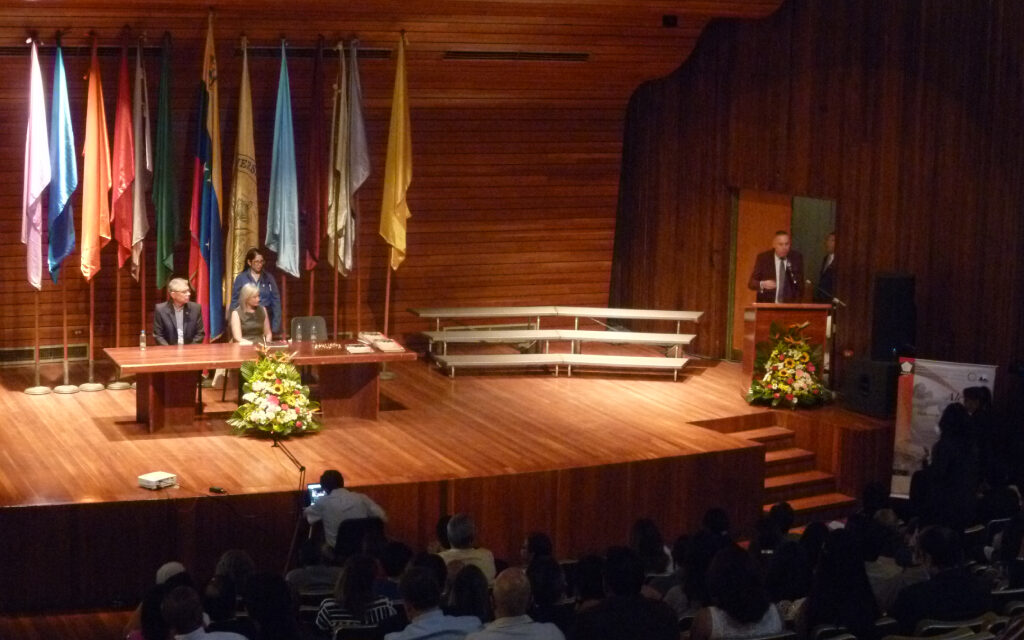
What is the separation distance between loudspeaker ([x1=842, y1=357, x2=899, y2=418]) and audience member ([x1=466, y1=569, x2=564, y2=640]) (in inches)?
234

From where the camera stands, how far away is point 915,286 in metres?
10.9

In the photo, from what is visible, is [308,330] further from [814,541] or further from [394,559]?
[814,541]

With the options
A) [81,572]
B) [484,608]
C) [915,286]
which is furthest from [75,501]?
[915,286]

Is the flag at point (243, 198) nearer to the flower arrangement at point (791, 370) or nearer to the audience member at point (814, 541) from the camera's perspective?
the flower arrangement at point (791, 370)

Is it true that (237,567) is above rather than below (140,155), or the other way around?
below

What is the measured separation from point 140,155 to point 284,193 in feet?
3.71

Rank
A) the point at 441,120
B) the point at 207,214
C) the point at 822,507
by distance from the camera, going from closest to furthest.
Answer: the point at 822,507 < the point at 207,214 < the point at 441,120

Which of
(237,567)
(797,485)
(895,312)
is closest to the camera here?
(237,567)

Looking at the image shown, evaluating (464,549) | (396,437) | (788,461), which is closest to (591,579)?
(464,549)

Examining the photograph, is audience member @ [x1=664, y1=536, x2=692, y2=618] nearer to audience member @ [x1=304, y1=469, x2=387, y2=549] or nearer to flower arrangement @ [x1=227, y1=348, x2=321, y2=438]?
audience member @ [x1=304, y1=469, x2=387, y2=549]

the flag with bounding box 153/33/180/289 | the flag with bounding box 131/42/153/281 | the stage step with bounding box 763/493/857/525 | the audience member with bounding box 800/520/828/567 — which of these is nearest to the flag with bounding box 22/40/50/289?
the flag with bounding box 131/42/153/281

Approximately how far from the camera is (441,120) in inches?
505

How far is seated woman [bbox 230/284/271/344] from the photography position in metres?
10.6

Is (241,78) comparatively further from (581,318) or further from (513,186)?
(581,318)
